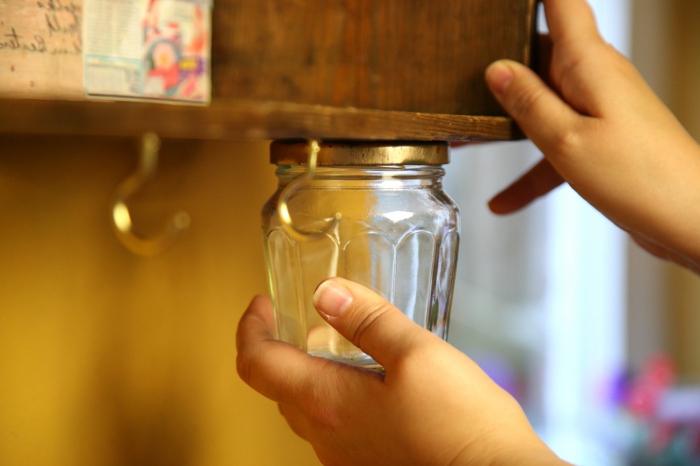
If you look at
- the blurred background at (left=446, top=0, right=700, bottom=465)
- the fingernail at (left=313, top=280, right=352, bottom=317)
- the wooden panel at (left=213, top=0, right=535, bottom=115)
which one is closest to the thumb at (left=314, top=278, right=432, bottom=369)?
the fingernail at (left=313, top=280, right=352, bottom=317)

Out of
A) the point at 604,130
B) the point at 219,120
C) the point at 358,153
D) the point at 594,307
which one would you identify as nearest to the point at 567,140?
the point at 604,130

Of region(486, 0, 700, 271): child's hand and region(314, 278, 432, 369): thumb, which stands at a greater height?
region(486, 0, 700, 271): child's hand

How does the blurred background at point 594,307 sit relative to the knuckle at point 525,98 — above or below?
below

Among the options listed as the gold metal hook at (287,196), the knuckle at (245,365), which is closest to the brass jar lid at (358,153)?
the gold metal hook at (287,196)

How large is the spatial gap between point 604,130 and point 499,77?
79mm

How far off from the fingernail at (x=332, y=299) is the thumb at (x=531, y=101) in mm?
177

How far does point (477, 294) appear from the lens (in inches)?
49.2

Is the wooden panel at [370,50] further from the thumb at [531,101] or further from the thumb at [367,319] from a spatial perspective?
the thumb at [367,319]

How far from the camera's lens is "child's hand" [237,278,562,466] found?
413 mm

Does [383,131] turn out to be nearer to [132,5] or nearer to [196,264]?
[132,5]

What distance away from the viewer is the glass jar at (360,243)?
1.71 ft

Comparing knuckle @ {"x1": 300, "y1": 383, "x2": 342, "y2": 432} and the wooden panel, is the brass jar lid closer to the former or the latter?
the wooden panel

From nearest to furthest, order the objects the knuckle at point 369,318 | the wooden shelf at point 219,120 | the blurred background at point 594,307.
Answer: the wooden shelf at point 219,120, the knuckle at point 369,318, the blurred background at point 594,307

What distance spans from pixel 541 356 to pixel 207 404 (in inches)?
29.0
